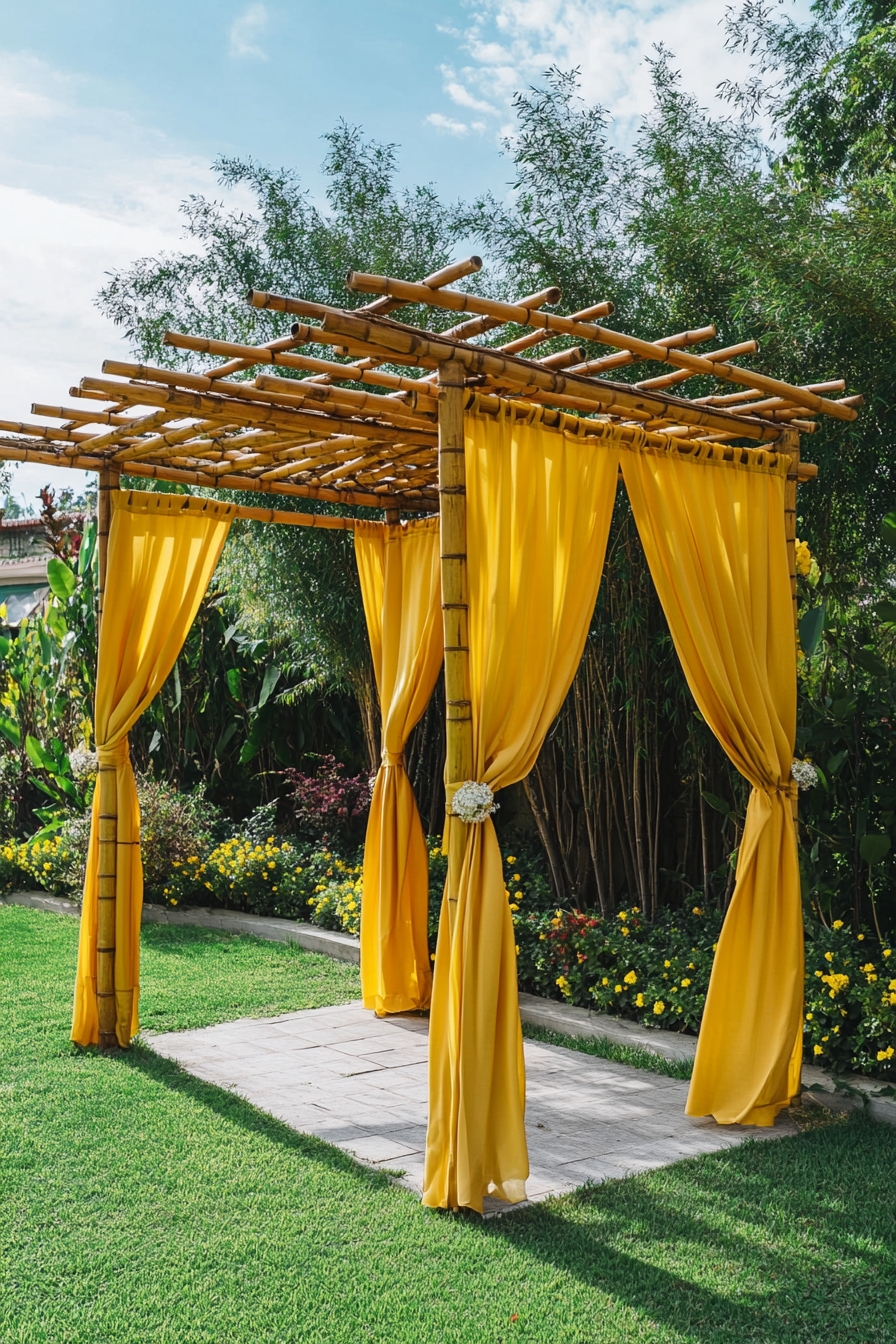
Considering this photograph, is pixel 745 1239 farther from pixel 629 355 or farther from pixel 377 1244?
pixel 629 355

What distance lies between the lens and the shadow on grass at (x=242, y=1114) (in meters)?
3.45

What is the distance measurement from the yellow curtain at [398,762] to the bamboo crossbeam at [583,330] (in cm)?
180

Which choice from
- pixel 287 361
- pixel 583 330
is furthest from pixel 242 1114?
pixel 583 330

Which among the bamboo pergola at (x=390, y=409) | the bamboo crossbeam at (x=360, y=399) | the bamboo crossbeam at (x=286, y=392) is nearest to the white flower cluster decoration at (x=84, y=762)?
the bamboo pergola at (x=390, y=409)

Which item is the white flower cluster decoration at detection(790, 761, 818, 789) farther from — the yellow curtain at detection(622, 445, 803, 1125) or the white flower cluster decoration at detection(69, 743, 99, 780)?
the white flower cluster decoration at detection(69, 743, 99, 780)

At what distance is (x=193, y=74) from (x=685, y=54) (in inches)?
107

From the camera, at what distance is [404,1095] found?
4.16 m

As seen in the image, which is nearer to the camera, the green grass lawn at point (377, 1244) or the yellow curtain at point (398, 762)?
the green grass lawn at point (377, 1244)

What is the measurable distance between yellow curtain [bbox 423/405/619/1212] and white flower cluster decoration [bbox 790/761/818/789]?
3.37ft

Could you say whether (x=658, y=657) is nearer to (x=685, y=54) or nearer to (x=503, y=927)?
(x=503, y=927)

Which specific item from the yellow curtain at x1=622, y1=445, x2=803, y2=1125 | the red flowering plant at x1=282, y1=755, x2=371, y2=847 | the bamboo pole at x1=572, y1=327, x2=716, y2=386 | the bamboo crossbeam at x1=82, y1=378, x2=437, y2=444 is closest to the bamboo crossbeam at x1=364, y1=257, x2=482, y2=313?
the bamboo pole at x1=572, y1=327, x2=716, y2=386

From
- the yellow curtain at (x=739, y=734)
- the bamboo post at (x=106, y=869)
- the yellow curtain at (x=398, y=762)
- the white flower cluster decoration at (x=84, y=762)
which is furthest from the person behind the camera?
the yellow curtain at (x=398, y=762)

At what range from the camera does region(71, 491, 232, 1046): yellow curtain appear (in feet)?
14.9

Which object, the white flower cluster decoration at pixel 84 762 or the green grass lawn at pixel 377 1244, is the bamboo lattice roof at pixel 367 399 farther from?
the green grass lawn at pixel 377 1244
